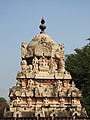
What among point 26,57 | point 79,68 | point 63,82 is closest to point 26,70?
point 26,57

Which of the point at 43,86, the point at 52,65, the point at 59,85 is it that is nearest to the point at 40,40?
the point at 52,65

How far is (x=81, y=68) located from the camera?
39.3m

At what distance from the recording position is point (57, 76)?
25.7m

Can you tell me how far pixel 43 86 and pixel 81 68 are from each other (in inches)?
570

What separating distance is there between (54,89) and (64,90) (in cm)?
89

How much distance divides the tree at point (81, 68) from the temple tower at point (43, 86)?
11544 millimetres

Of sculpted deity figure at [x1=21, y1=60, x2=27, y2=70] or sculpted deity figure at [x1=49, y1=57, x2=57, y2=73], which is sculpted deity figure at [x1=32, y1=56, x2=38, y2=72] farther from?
sculpted deity figure at [x1=49, y1=57, x2=57, y2=73]

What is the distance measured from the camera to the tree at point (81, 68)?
38.1 meters

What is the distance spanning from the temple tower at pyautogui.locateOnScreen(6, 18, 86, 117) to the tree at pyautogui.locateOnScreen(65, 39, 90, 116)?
1154 cm

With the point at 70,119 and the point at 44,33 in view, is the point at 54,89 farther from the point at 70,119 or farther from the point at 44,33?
the point at 44,33

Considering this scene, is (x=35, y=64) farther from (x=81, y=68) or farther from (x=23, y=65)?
(x=81, y=68)

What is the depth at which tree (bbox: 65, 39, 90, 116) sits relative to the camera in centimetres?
3806

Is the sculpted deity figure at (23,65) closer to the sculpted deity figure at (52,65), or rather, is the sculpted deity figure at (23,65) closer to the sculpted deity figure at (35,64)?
the sculpted deity figure at (35,64)

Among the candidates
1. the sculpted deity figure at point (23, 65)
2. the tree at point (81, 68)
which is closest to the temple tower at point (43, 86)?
the sculpted deity figure at point (23, 65)
